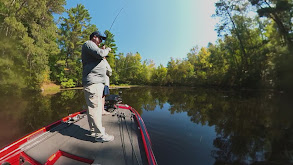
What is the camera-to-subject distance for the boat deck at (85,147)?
1.67 meters

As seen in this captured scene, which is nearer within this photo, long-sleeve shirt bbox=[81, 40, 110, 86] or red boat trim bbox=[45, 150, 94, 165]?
red boat trim bbox=[45, 150, 94, 165]

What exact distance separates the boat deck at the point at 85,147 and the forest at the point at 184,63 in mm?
5074

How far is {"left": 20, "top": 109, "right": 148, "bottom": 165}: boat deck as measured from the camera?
5.46 feet

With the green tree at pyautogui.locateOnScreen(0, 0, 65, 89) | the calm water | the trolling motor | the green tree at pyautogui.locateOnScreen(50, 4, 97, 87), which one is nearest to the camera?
the calm water

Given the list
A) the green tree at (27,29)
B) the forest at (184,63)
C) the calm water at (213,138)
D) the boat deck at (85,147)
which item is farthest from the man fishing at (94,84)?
the green tree at (27,29)

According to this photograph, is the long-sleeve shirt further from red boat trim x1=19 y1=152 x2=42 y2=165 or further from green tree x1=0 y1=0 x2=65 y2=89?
green tree x1=0 y1=0 x2=65 y2=89

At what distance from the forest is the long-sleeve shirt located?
171 inches

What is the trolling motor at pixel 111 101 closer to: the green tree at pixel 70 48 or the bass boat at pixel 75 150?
the bass boat at pixel 75 150

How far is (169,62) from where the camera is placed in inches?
1556

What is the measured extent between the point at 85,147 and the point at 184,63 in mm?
35896

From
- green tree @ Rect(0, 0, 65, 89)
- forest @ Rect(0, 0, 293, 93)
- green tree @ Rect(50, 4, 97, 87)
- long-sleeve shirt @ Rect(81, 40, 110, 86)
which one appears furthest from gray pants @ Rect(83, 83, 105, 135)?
green tree @ Rect(50, 4, 97, 87)

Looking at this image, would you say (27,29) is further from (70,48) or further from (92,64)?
(92,64)

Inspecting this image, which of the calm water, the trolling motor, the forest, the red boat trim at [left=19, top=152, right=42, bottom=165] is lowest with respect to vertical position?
the calm water

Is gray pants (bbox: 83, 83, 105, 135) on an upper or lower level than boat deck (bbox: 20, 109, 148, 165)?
upper
